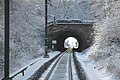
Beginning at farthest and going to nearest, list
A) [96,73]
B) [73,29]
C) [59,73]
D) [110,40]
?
[73,29] → [110,40] → [59,73] → [96,73]

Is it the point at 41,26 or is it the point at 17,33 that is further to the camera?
the point at 41,26

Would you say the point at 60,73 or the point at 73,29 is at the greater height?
the point at 73,29

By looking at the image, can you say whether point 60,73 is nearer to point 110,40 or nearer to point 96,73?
point 96,73

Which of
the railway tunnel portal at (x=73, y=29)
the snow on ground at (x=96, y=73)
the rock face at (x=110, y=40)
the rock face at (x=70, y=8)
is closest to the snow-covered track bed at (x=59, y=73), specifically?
the snow on ground at (x=96, y=73)

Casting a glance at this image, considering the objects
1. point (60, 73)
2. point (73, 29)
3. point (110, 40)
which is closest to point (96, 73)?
point (60, 73)

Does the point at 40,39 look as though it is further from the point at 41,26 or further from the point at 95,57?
the point at 95,57

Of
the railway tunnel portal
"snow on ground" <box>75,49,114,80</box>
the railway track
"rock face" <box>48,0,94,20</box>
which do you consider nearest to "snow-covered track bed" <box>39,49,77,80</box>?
the railway track

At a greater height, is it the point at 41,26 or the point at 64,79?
the point at 41,26

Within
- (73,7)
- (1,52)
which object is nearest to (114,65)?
(1,52)

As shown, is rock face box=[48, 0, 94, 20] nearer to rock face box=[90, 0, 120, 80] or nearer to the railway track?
rock face box=[90, 0, 120, 80]

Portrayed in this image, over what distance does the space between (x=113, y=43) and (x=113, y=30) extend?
2469 millimetres

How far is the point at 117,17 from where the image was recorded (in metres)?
19.0

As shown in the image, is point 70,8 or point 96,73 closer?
point 96,73

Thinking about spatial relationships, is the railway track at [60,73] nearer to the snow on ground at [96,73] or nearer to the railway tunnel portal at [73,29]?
the snow on ground at [96,73]
